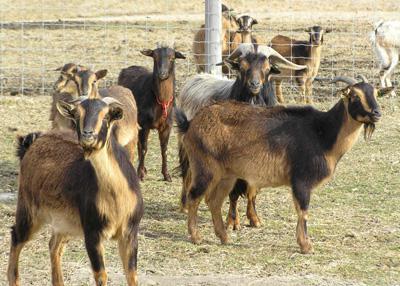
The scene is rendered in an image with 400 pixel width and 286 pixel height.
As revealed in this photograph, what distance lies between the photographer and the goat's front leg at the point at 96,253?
6836 mm

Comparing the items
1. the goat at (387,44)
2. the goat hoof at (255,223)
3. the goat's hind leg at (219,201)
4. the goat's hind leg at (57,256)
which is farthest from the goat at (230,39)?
the goat's hind leg at (57,256)

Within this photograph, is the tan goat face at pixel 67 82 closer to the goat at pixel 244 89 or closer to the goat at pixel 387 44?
the goat at pixel 244 89

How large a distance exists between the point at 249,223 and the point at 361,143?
150 inches

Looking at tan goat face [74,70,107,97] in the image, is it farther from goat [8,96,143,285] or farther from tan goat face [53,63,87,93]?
goat [8,96,143,285]

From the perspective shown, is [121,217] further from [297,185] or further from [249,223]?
[249,223]

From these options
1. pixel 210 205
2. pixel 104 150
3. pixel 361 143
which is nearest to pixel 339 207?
pixel 210 205

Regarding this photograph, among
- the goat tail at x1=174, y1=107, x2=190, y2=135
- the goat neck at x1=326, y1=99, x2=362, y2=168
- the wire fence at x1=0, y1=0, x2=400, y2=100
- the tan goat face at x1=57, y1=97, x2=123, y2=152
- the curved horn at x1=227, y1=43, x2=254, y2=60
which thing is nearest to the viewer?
the tan goat face at x1=57, y1=97, x2=123, y2=152

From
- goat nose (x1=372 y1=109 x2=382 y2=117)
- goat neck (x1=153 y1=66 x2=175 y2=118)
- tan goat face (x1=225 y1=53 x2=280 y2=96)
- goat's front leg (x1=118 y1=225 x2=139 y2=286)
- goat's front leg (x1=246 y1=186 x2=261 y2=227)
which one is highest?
tan goat face (x1=225 y1=53 x2=280 y2=96)

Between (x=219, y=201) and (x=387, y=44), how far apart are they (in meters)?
8.98

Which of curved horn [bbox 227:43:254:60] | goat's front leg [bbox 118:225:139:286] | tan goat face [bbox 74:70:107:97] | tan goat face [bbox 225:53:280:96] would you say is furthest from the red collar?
goat's front leg [bbox 118:225:139:286]

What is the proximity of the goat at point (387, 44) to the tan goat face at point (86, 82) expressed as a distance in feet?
23.9

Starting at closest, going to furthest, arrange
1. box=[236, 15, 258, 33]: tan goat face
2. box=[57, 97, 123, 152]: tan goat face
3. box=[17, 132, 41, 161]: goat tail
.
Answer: box=[57, 97, 123, 152]: tan goat face → box=[17, 132, 41, 161]: goat tail → box=[236, 15, 258, 33]: tan goat face

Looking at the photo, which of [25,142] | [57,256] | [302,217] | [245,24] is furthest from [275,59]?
[245,24]

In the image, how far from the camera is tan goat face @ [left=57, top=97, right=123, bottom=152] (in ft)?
21.0
